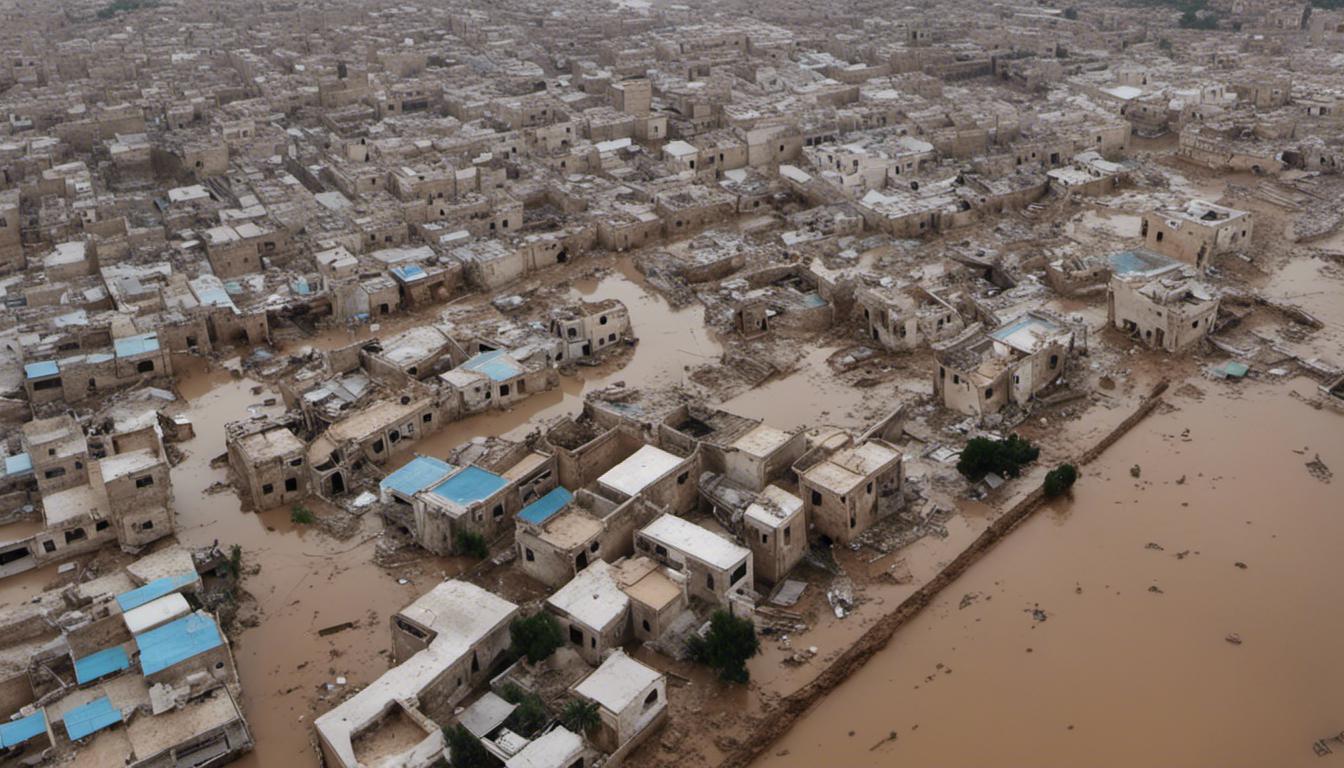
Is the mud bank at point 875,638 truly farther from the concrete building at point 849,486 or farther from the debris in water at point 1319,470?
the debris in water at point 1319,470

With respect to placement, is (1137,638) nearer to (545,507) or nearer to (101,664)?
(545,507)

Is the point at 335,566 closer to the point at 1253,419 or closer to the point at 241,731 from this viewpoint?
the point at 241,731

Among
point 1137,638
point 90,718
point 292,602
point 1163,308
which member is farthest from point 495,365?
point 1163,308

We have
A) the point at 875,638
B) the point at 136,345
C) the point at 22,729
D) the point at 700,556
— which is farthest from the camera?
the point at 136,345

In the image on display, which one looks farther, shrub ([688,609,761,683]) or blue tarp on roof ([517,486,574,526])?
blue tarp on roof ([517,486,574,526])

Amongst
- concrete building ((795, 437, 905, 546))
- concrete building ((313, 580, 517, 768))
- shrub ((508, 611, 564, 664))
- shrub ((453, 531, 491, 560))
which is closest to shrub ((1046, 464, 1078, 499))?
concrete building ((795, 437, 905, 546))

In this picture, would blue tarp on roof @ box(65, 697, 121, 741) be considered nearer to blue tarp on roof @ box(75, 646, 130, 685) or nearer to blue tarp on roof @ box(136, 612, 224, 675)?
blue tarp on roof @ box(75, 646, 130, 685)
